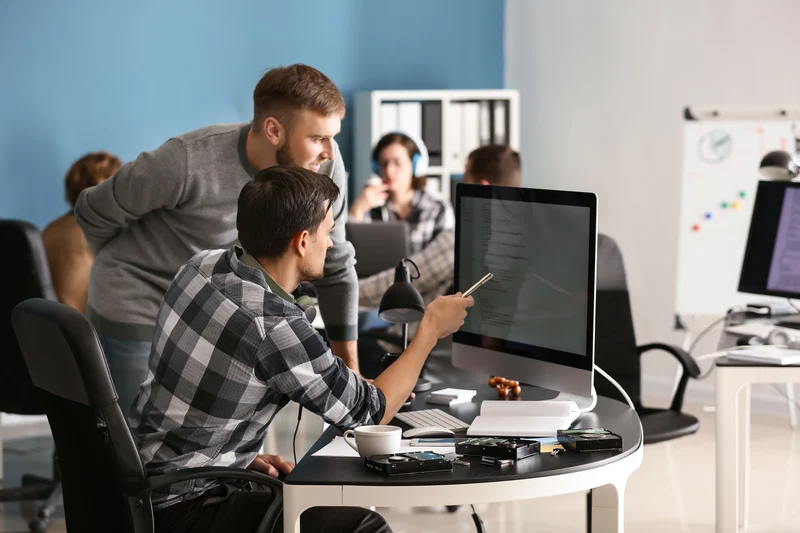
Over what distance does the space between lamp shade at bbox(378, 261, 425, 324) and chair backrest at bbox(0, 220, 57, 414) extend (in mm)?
1400

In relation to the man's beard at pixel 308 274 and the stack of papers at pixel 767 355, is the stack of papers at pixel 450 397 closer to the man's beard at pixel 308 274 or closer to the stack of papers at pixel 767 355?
the man's beard at pixel 308 274

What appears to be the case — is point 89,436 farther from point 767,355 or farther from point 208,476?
point 767,355

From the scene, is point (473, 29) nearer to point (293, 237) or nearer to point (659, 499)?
point (659, 499)

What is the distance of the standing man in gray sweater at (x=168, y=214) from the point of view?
2.62 meters

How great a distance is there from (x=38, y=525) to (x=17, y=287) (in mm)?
778

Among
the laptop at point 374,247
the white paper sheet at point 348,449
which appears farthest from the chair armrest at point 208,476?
the laptop at point 374,247

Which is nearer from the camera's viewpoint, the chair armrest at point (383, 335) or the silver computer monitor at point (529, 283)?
the silver computer monitor at point (529, 283)

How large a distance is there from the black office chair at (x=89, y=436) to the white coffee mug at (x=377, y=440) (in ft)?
0.55

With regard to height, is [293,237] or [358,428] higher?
[293,237]

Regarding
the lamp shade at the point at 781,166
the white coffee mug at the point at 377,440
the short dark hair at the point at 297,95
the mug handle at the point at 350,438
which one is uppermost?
the short dark hair at the point at 297,95

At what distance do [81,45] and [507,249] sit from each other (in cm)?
351

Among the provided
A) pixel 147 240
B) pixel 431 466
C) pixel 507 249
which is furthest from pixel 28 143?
pixel 431 466

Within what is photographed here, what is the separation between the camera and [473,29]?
6594 mm

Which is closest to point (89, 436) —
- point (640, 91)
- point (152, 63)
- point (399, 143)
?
point (152, 63)
